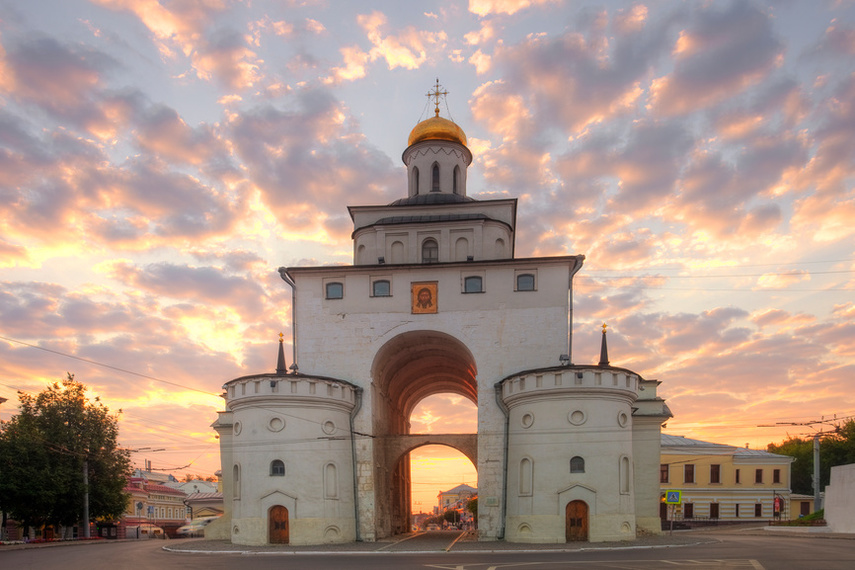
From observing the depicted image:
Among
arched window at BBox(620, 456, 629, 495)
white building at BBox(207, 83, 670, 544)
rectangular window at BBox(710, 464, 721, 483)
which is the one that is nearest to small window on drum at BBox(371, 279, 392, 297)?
white building at BBox(207, 83, 670, 544)

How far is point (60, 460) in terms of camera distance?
39750 millimetres

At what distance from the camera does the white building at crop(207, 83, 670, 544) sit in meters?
29.6

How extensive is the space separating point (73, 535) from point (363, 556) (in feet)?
128

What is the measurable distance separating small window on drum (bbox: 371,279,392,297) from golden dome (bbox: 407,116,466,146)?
38.9 ft

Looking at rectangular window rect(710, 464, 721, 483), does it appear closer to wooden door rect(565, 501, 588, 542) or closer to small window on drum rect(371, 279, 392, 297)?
wooden door rect(565, 501, 588, 542)

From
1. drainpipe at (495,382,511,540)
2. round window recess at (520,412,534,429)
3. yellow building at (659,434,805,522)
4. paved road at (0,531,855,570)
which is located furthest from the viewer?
yellow building at (659,434,805,522)

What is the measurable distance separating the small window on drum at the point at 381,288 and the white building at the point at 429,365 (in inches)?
2.7

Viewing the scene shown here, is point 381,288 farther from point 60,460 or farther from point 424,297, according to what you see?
point 60,460

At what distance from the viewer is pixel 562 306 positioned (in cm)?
3375

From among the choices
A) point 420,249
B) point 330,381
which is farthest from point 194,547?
point 420,249

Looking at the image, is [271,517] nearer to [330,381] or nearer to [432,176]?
[330,381]

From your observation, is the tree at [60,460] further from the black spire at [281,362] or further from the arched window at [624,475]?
the arched window at [624,475]

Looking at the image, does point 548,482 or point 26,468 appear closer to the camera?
point 548,482

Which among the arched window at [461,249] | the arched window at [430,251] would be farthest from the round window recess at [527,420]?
the arched window at [430,251]
